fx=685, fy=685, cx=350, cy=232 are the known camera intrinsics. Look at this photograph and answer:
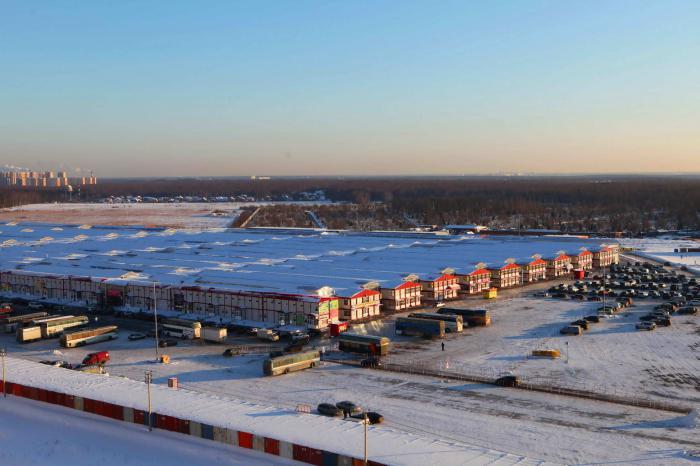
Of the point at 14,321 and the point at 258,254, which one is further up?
the point at 258,254

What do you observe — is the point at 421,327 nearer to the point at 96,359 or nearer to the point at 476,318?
the point at 476,318

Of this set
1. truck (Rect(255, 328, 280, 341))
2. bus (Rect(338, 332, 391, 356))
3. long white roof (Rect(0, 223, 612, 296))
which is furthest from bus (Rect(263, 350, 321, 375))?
long white roof (Rect(0, 223, 612, 296))

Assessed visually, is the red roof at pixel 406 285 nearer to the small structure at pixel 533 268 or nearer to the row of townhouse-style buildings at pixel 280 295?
the row of townhouse-style buildings at pixel 280 295

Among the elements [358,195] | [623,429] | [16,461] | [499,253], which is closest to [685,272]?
[499,253]

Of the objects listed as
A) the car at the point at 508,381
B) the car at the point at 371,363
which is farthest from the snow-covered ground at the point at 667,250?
the car at the point at 371,363

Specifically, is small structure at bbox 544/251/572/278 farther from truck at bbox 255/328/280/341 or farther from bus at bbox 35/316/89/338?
bus at bbox 35/316/89/338

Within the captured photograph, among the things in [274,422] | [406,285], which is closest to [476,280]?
[406,285]
